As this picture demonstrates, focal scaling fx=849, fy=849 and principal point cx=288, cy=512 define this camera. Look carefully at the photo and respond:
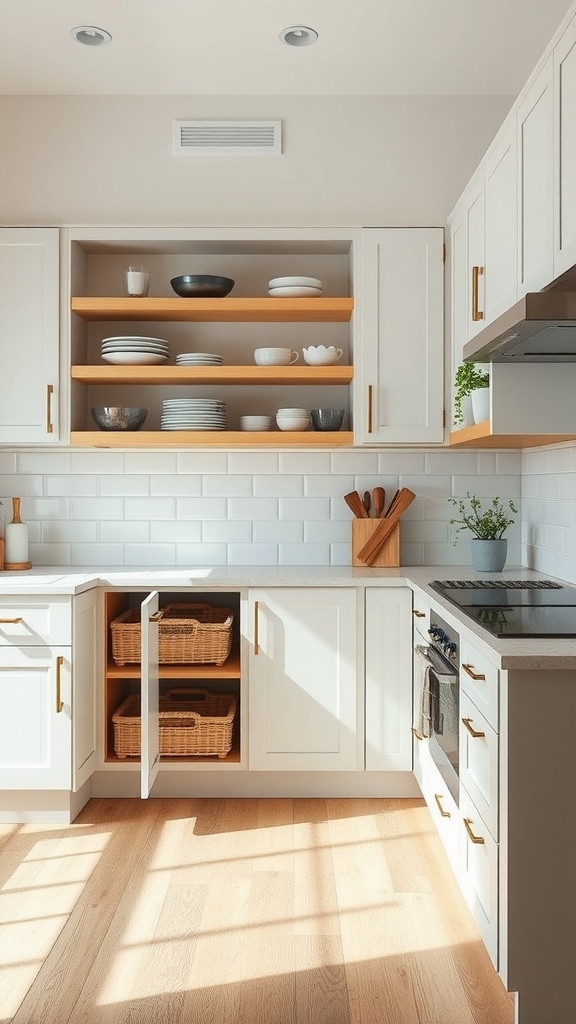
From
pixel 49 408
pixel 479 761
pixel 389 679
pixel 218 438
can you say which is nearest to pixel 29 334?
pixel 49 408

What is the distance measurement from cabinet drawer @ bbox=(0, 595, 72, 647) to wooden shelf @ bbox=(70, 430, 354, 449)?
0.73 m

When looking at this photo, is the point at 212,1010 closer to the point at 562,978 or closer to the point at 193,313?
the point at 562,978

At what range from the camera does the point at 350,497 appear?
3.70 m

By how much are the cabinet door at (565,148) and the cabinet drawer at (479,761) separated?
1.14m

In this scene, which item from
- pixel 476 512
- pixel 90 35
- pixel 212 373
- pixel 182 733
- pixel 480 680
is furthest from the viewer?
pixel 476 512

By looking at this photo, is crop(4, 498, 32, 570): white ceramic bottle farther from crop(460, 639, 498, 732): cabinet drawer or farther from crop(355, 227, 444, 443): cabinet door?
crop(460, 639, 498, 732): cabinet drawer

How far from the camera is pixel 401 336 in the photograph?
3453mm

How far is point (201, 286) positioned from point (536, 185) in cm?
155

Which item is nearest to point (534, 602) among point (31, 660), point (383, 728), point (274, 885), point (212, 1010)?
point (383, 728)

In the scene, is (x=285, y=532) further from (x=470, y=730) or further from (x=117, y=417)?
(x=470, y=730)

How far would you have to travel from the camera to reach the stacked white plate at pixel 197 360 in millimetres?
3457

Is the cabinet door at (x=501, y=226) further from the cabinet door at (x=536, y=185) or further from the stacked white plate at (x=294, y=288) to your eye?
the stacked white plate at (x=294, y=288)

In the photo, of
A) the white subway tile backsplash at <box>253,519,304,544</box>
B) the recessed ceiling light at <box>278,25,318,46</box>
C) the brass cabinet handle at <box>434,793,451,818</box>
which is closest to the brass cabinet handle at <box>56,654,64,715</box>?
the white subway tile backsplash at <box>253,519,304,544</box>

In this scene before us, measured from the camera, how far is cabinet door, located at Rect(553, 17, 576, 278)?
204cm
